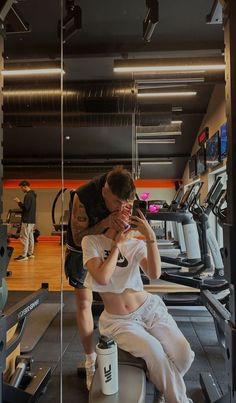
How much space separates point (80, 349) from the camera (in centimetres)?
267

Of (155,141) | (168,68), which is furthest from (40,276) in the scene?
(155,141)

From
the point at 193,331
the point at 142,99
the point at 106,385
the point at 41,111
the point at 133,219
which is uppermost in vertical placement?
the point at 142,99

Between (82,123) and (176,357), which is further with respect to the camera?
(82,123)

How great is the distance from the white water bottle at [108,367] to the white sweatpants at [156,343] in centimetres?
12

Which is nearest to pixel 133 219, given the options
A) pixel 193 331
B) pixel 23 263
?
pixel 193 331

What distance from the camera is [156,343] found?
1489mm

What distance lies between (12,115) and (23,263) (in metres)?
2.95

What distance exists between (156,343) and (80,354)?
131 centimetres

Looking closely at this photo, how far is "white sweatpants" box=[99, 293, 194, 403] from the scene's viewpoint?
1426mm

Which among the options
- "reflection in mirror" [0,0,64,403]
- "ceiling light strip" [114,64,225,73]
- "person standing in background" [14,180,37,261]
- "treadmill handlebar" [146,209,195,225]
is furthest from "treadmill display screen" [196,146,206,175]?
"person standing in background" [14,180,37,261]

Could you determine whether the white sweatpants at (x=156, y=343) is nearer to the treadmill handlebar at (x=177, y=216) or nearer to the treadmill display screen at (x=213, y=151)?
the treadmill handlebar at (x=177, y=216)

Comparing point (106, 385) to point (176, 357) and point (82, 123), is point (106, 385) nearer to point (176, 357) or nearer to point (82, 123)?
point (176, 357)

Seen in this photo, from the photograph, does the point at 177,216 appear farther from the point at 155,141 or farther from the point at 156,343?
the point at 155,141

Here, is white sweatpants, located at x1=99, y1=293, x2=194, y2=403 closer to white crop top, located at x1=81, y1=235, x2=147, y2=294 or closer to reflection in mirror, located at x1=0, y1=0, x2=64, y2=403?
white crop top, located at x1=81, y1=235, x2=147, y2=294
